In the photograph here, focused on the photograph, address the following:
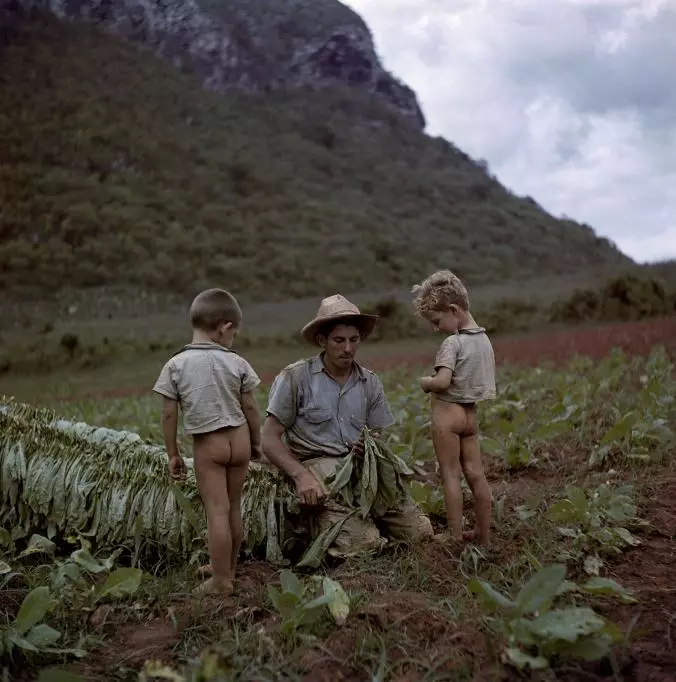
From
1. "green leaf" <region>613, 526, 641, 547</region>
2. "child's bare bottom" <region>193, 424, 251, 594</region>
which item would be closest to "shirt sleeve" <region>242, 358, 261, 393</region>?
"child's bare bottom" <region>193, 424, 251, 594</region>

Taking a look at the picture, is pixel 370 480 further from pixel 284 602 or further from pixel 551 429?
pixel 551 429

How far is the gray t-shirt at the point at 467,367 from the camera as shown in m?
2.74

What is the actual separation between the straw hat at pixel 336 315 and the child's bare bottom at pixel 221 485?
0.53m

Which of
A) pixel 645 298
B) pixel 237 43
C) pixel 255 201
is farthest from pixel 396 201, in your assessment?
pixel 645 298

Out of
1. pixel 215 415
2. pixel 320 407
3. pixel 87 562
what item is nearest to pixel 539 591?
pixel 215 415

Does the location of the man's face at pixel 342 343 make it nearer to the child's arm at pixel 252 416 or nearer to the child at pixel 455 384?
the child at pixel 455 384

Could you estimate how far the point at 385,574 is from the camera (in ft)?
8.16

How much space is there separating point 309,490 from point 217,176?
64.7 ft

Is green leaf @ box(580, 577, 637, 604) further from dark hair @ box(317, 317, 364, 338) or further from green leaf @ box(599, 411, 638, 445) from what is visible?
green leaf @ box(599, 411, 638, 445)

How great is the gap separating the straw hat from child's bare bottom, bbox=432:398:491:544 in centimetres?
43

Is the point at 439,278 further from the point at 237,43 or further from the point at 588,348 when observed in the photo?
the point at 237,43

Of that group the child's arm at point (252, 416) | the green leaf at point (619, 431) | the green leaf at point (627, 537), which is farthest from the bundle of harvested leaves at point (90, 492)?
the green leaf at point (619, 431)

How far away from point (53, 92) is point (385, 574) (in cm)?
1507

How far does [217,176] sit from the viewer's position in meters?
21.2
